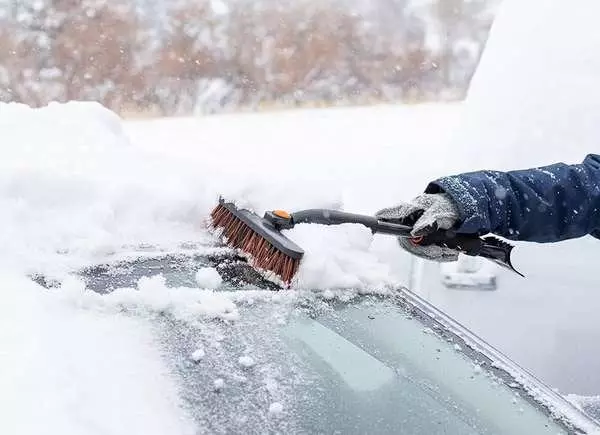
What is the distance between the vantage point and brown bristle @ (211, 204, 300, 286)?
1753 mm

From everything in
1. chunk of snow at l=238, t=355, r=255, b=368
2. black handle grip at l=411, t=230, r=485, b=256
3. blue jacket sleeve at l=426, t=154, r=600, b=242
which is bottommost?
chunk of snow at l=238, t=355, r=255, b=368

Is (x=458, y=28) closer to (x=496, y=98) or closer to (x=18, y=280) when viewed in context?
(x=496, y=98)

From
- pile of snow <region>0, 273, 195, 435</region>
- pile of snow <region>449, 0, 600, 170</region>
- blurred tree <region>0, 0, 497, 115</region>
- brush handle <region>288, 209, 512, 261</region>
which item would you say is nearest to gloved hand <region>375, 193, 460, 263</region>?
brush handle <region>288, 209, 512, 261</region>

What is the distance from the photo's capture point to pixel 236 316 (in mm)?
1558

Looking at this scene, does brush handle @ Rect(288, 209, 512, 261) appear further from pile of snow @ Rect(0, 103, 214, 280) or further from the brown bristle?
pile of snow @ Rect(0, 103, 214, 280)

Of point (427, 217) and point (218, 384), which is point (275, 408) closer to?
point (218, 384)

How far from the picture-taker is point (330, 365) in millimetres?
1531

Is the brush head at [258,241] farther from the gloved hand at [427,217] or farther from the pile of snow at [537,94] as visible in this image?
the pile of snow at [537,94]

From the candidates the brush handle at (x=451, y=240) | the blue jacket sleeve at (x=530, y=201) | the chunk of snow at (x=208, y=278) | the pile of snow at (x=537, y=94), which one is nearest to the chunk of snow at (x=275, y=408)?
the chunk of snow at (x=208, y=278)

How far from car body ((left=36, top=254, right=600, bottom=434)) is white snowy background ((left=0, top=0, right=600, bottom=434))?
0.17 ft

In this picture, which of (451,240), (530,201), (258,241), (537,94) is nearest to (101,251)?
(258,241)

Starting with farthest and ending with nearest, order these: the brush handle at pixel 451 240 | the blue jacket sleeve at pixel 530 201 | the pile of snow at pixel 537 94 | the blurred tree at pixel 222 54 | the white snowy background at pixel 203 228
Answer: the blurred tree at pixel 222 54, the pile of snow at pixel 537 94, the blue jacket sleeve at pixel 530 201, the brush handle at pixel 451 240, the white snowy background at pixel 203 228

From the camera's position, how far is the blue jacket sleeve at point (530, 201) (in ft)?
6.83

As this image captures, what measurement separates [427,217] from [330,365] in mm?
626
